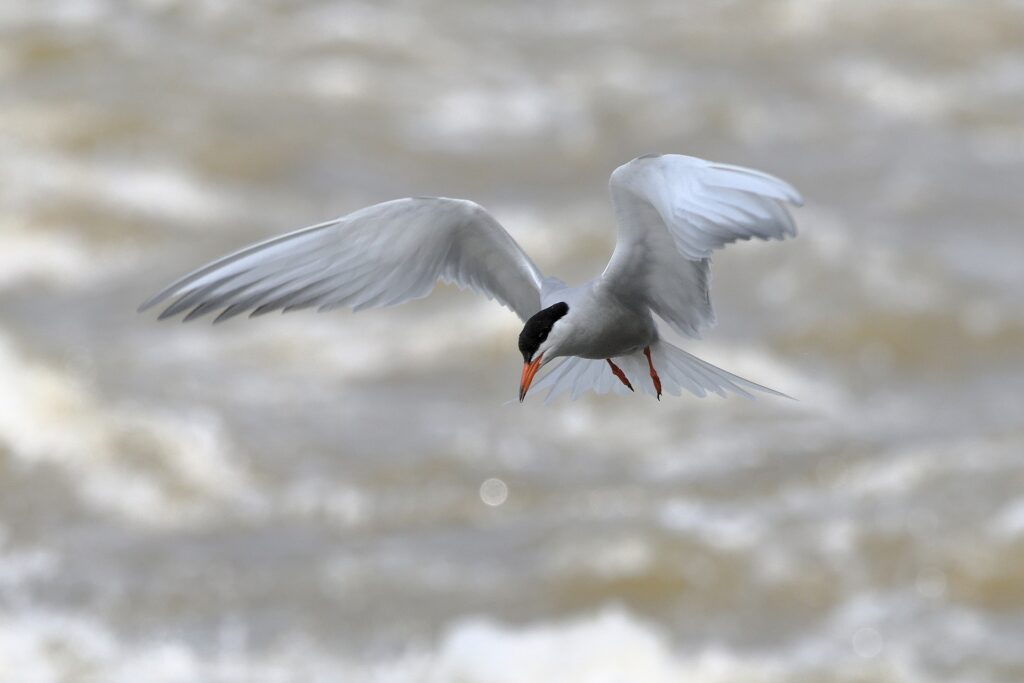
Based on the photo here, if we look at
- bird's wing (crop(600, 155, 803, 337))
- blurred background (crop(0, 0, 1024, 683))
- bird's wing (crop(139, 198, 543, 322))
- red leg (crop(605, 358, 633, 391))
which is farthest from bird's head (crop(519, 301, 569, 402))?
blurred background (crop(0, 0, 1024, 683))

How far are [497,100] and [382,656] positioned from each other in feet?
21.8

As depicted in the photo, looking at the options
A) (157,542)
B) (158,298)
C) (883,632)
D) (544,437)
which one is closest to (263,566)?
(157,542)

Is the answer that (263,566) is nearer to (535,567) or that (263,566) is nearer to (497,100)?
(535,567)

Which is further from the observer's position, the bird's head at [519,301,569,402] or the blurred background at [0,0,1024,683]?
the blurred background at [0,0,1024,683]

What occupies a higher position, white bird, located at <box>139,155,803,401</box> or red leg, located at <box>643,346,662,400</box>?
white bird, located at <box>139,155,803,401</box>

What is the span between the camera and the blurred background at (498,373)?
31.9 ft

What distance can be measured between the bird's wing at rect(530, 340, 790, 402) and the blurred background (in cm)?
513

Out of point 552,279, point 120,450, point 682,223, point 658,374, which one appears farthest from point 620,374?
point 120,450

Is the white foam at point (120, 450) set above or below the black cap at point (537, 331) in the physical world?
above

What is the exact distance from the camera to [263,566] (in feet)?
33.7

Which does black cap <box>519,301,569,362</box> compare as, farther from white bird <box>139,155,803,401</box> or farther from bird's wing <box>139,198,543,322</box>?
bird's wing <box>139,198,543,322</box>

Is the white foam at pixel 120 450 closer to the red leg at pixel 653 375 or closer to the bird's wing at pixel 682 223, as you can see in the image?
the red leg at pixel 653 375

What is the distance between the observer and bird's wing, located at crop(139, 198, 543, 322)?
381cm

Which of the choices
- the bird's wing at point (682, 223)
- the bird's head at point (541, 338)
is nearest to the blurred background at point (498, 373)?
the bird's wing at point (682, 223)
